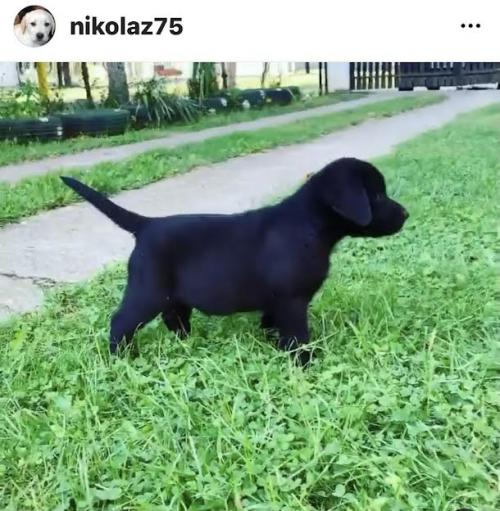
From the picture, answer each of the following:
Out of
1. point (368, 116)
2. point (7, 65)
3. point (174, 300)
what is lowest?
point (174, 300)

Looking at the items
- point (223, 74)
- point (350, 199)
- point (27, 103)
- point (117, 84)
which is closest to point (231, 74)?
point (223, 74)

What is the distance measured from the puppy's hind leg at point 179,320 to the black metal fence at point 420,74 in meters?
0.57

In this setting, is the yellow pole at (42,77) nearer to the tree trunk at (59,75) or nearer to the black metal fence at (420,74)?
the tree trunk at (59,75)

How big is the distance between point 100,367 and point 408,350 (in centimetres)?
60

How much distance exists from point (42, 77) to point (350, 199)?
0.62 meters

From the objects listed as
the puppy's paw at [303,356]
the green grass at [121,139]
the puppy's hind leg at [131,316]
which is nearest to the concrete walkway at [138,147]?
the green grass at [121,139]

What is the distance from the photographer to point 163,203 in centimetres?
179

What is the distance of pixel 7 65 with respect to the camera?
137 centimetres

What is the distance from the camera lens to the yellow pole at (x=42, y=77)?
55.2 inches
